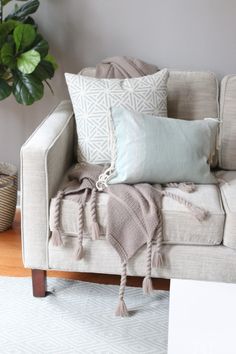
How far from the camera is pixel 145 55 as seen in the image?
2.76m

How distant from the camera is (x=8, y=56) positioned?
7.88ft

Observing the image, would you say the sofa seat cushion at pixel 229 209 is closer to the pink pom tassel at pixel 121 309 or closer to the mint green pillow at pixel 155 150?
the mint green pillow at pixel 155 150

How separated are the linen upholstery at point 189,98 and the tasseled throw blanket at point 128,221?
598 millimetres

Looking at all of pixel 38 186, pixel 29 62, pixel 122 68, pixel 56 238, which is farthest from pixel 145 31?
pixel 56 238

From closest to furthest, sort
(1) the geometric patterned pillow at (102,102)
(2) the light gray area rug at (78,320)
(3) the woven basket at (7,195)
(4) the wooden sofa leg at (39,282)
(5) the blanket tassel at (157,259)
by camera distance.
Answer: (2) the light gray area rug at (78,320), (5) the blanket tassel at (157,259), (4) the wooden sofa leg at (39,282), (1) the geometric patterned pillow at (102,102), (3) the woven basket at (7,195)

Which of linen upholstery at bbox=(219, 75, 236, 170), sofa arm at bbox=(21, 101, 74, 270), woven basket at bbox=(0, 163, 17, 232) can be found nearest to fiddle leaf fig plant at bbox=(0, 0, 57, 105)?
sofa arm at bbox=(21, 101, 74, 270)

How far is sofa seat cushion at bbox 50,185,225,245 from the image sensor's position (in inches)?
79.2

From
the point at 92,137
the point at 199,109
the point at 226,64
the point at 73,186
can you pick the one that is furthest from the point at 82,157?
the point at 226,64

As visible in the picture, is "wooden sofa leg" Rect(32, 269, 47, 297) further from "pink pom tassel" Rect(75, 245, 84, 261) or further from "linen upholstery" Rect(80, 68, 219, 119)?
"linen upholstery" Rect(80, 68, 219, 119)

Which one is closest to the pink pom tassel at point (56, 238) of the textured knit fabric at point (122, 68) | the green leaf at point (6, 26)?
the textured knit fabric at point (122, 68)

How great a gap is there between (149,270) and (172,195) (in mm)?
296

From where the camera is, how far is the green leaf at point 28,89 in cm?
243

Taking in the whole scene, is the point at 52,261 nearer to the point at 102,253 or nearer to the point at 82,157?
the point at 102,253

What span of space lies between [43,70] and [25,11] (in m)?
0.31
